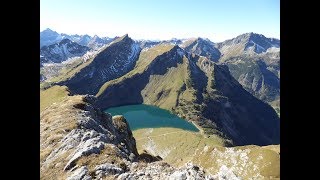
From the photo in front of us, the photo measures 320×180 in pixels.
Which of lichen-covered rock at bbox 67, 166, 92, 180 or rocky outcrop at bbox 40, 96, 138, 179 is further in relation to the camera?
rocky outcrop at bbox 40, 96, 138, 179

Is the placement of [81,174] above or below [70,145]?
below

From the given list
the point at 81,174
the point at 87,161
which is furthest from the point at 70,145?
the point at 81,174

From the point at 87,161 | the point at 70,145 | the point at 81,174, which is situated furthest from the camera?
the point at 70,145

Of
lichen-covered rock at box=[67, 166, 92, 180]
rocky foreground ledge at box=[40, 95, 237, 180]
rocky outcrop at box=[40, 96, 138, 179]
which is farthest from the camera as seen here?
rocky outcrop at box=[40, 96, 138, 179]

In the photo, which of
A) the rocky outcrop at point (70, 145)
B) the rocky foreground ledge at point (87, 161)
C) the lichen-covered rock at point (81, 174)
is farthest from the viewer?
the rocky outcrop at point (70, 145)

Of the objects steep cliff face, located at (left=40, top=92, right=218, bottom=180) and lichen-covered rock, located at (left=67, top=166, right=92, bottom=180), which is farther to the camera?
steep cliff face, located at (left=40, top=92, right=218, bottom=180)

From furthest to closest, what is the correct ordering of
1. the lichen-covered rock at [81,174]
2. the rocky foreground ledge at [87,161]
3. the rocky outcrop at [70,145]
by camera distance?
the rocky outcrop at [70,145]
the rocky foreground ledge at [87,161]
the lichen-covered rock at [81,174]

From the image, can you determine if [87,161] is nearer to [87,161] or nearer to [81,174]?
[87,161]

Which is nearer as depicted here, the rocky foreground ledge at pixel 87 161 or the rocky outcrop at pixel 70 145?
the rocky foreground ledge at pixel 87 161

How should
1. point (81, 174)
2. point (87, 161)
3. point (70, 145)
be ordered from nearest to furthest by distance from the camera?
point (81, 174)
point (87, 161)
point (70, 145)

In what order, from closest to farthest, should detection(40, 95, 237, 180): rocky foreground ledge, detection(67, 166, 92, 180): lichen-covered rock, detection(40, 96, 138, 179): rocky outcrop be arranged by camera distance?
detection(67, 166, 92, 180): lichen-covered rock, detection(40, 95, 237, 180): rocky foreground ledge, detection(40, 96, 138, 179): rocky outcrop

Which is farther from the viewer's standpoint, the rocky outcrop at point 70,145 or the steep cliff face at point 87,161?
the rocky outcrop at point 70,145
